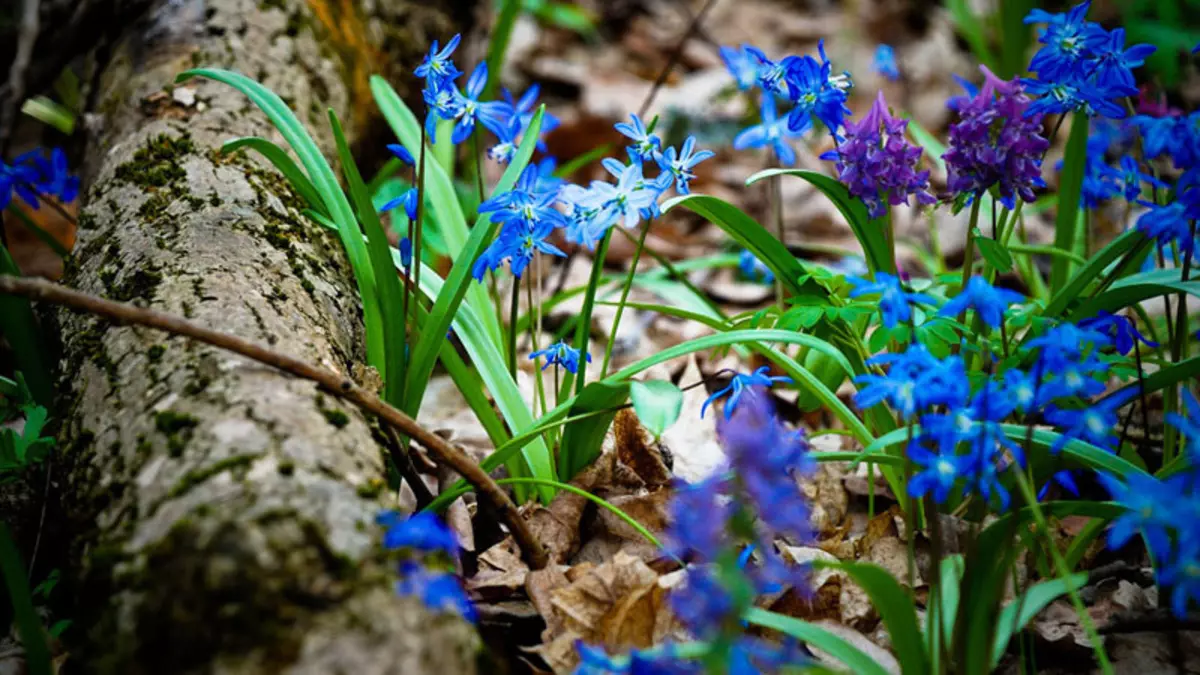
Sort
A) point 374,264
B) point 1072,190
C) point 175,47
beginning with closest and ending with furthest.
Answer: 1. point 374,264
2. point 1072,190
3. point 175,47

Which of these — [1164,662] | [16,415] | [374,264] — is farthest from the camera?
[16,415]

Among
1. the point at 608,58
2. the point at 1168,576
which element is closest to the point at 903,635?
the point at 1168,576

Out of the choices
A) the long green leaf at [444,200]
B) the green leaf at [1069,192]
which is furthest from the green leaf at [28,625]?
the green leaf at [1069,192]

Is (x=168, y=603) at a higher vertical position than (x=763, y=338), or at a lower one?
lower

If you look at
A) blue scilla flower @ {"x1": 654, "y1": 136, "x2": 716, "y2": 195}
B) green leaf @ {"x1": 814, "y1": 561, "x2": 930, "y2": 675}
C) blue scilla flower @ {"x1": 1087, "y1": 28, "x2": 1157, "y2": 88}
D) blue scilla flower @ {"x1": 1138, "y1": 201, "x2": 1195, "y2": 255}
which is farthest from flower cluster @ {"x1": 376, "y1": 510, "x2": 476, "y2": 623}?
blue scilla flower @ {"x1": 1087, "y1": 28, "x2": 1157, "y2": 88}

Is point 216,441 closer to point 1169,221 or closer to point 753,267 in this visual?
point 1169,221

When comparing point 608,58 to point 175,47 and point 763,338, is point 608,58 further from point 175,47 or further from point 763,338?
point 763,338

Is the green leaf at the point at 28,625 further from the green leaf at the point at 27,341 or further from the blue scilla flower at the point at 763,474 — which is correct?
the blue scilla flower at the point at 763,474

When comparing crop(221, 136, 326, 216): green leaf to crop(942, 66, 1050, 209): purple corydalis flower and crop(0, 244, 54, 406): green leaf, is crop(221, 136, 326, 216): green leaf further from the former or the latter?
crop(942, 66, 1050, 209): purple corydalis flower
